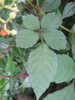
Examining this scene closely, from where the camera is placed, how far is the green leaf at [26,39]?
0.69 metres

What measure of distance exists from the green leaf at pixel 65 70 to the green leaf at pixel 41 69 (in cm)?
6

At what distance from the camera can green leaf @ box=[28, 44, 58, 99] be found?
66 cm

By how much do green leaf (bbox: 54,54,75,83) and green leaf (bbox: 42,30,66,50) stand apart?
0.17 feet

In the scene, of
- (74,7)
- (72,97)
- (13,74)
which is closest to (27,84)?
(13,74)

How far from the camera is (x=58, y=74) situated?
73 centimetres

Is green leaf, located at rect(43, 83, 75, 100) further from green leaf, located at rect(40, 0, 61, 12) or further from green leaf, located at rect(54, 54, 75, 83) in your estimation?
green leaf, located at rect(40, 0, 61, 12)

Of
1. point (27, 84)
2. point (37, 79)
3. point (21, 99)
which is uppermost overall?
point (37, 79)

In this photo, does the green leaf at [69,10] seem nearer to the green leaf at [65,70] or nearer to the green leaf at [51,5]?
the green leaf at [51,5]

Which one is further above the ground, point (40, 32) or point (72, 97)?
point (40, 32)

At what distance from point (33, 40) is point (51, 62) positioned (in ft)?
0.29

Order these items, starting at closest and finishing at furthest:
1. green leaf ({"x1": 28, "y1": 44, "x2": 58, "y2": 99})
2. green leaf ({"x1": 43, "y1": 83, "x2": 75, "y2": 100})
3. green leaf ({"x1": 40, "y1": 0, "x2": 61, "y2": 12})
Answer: green leaf ({"x1": 28, "y1": 44, "x2": 58, "y2": 99})
green leaf ({"x1": 43, "y1": 83, "x2": 75, "y2": 100})
green leaf ({"x1": 40, "y1": 0, "x2": 61, "y2": 12})

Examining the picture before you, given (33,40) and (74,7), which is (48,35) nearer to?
(33,40)

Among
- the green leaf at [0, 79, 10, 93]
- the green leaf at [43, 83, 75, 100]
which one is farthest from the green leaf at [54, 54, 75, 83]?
the green leaf at [0, 79, 10, 93]

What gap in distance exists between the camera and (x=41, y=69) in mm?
677
